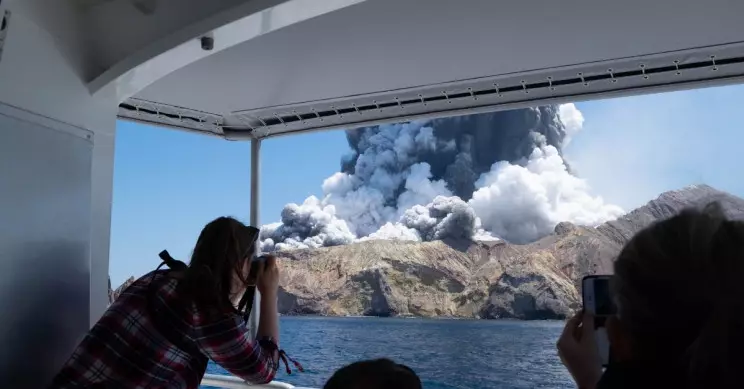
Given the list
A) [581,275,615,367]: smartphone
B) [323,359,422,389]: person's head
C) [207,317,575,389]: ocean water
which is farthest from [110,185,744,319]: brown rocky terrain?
[323,359,422,389]: person's head

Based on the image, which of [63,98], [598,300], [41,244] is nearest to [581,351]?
[598,300]

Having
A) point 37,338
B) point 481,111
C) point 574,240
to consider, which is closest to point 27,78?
point 37,338

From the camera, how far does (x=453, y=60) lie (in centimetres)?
197

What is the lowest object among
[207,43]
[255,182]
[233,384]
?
[233,384]

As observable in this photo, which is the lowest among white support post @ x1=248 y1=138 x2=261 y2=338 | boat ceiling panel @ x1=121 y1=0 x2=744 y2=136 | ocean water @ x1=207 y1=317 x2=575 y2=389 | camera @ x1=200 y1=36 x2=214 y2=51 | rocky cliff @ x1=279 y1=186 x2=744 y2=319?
ocean water @ x1=207 y1=317 x2=575 y2=389

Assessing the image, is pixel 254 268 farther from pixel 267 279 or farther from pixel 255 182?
pixel 255 182

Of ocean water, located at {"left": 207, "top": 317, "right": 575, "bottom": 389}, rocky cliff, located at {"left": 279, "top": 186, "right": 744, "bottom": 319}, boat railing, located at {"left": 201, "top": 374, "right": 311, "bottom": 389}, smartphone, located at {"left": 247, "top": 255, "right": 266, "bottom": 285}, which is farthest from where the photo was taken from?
ocean water, located at {"left": 207, "top": 317, "right": 575, "bottom": 389}

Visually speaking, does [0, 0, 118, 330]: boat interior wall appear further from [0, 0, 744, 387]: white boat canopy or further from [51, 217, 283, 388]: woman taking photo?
[51, 217, 283, 388]: woman taking photo

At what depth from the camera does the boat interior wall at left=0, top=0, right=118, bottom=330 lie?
4.30 feet

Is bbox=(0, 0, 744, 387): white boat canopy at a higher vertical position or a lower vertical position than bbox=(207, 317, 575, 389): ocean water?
higher

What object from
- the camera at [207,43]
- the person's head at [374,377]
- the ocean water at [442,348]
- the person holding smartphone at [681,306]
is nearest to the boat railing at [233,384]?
the camera at [207,43]

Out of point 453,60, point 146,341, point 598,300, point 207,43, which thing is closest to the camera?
point 598,300

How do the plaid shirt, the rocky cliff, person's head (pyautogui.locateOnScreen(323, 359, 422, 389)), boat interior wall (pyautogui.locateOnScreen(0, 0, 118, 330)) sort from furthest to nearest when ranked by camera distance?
the rocky cliff → boat interior wall (pyautogui.locateOnScreen(0, 0, 118, 330)) → the plaid shirt → person's head (pyautogui.locateOnScreen(323, 359, 422, 389))

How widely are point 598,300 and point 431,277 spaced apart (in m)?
17.4
